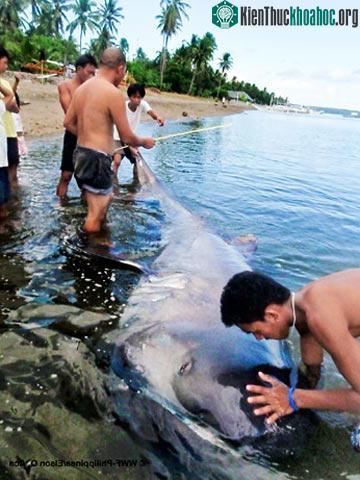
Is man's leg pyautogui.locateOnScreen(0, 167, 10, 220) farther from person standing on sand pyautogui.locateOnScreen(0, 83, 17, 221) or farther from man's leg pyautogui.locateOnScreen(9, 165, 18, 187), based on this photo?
man's leg pyautogui.locateOnScreen(9, 165, 18, 187)

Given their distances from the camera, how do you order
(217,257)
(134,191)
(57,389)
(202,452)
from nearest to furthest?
1. (202,452)
2. (57,389)
3. (217,257)
4. (134,191)

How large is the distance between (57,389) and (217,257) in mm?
2208

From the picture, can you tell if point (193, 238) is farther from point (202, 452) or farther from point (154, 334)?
point (202, 452)

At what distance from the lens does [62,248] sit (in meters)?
4.84

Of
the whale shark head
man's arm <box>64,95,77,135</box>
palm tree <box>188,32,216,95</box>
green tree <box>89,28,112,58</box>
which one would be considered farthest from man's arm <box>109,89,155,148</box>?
palm tree <box>188,32,216,95</box>

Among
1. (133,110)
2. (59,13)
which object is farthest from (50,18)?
(133,110)

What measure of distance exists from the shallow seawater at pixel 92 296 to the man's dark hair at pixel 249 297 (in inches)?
28.2

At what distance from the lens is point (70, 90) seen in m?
6.33

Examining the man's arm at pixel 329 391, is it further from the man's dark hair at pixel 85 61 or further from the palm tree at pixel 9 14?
the palm tree at pixel 9 14

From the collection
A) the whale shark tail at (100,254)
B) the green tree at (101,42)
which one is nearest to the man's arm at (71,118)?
the whale shark tail at (100,254)

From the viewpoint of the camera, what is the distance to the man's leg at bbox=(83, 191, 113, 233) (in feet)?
16.4

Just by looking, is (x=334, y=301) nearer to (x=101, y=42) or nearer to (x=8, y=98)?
(x=8, y=98)

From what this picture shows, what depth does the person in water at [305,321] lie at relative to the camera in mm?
2277

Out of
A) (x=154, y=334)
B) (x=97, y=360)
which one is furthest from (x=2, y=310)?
(x=154, y=334)
